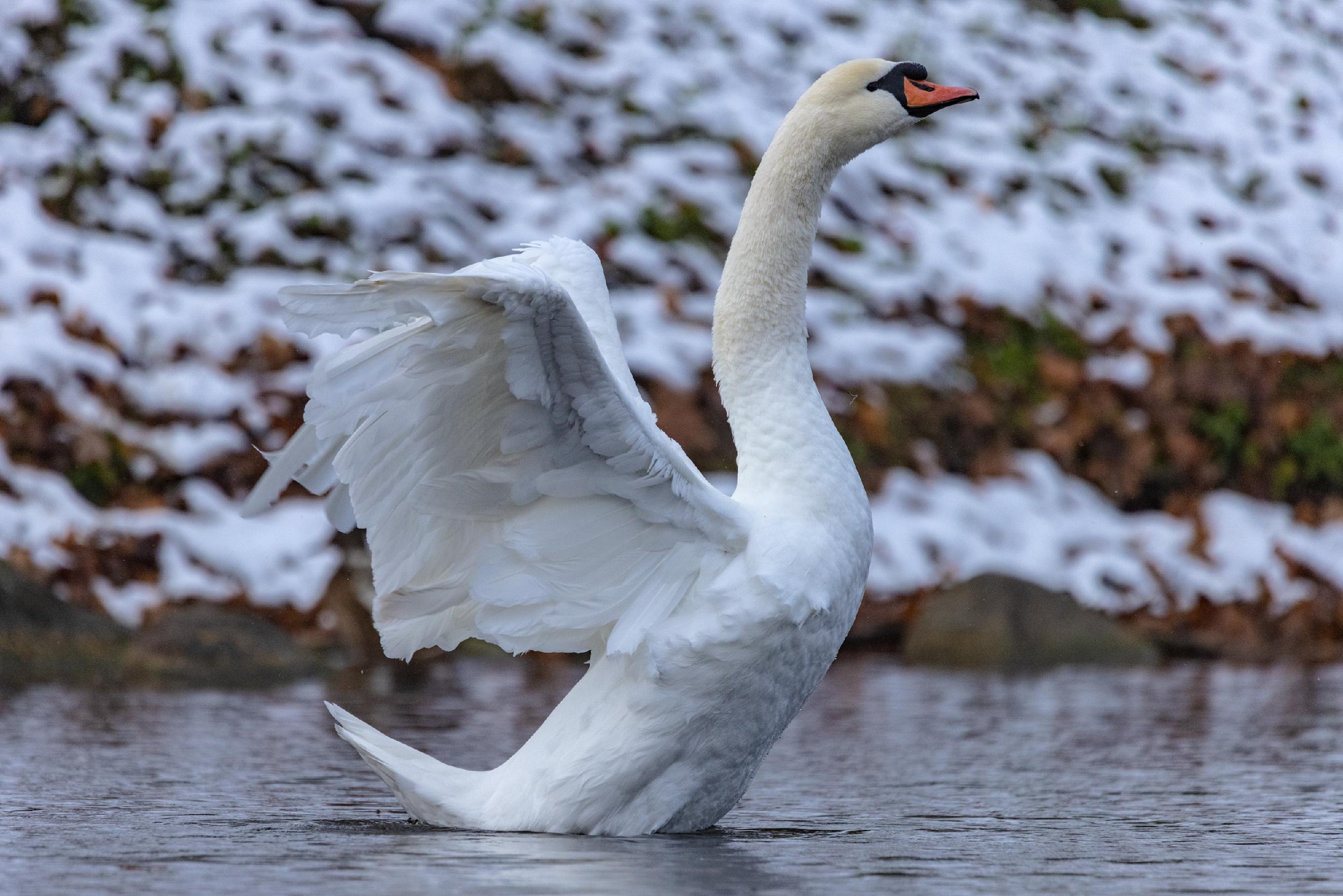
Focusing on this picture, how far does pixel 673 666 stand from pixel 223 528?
5449mm

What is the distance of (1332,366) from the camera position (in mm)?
12539

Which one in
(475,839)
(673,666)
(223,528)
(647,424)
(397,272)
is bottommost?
(223,528)

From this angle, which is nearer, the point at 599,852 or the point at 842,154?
the point at 599,852

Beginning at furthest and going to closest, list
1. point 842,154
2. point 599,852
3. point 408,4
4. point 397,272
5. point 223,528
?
point 408,4 → point 223,528 → point 842,154 → point 599,852 → point 397,272

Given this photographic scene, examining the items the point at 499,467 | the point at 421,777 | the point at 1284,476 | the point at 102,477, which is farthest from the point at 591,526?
the point at 1284,476

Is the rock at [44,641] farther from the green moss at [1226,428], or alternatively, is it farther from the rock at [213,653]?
the green moss at [1226,428]

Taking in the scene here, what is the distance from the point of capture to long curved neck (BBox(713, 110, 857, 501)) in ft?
17.3

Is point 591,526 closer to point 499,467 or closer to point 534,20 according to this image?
point 499,467

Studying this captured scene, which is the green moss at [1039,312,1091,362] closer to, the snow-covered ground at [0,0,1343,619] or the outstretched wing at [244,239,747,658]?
the snow-covered ground at [0,0,1343,619]

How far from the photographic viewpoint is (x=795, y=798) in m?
5.85

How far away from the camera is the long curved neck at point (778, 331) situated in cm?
527

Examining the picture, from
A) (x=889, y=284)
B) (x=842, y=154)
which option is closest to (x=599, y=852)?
(x=842, y=154)

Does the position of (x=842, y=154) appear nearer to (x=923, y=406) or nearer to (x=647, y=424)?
(x=647, y=424)

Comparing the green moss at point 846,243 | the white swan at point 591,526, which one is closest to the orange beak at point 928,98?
the white swan at point 591,526
